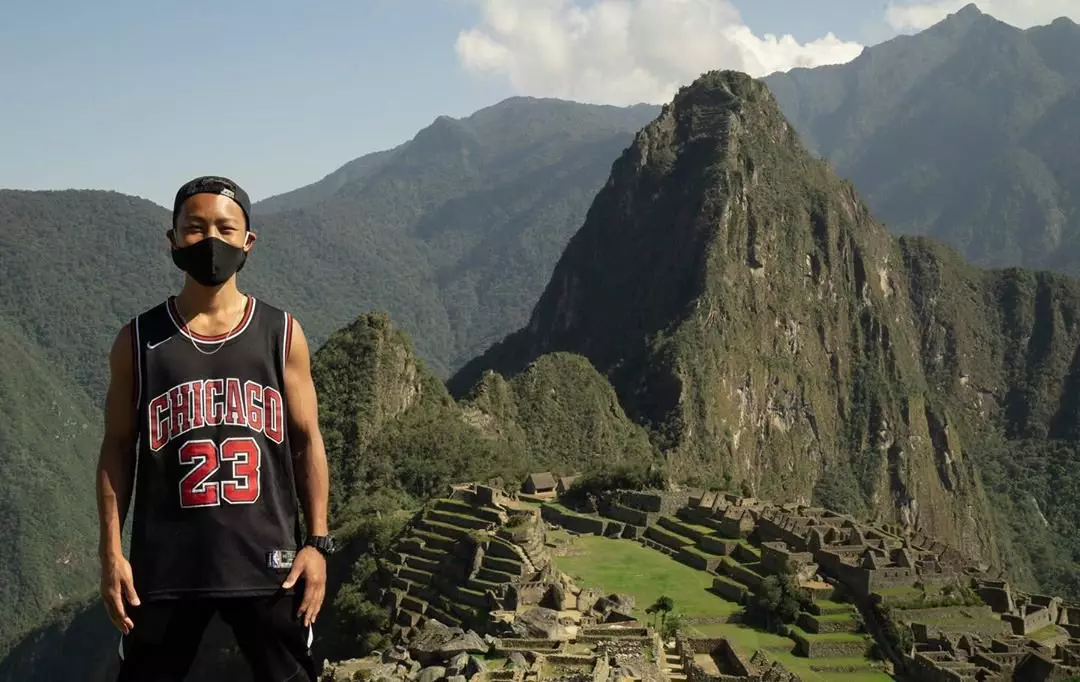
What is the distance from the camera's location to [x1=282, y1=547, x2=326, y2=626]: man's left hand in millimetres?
5598

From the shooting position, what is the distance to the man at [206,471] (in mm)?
5430

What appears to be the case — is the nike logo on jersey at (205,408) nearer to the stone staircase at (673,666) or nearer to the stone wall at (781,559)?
the stone staircase at (673,666)

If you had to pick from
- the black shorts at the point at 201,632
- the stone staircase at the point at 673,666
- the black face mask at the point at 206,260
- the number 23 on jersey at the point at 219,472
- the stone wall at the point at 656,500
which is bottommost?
the stone wall at the point at 656,500

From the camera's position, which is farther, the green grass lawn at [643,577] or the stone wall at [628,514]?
the stone wall at [628,514]

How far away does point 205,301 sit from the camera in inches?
223

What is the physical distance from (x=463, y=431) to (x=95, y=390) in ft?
255

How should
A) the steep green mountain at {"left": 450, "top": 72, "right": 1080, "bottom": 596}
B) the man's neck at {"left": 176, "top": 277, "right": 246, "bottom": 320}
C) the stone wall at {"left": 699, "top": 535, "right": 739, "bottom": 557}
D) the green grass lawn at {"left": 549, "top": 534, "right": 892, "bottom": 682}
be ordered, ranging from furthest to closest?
the steep green mountain at {"left": 450, "top": 72, "right": 1080, "bottom": 596} < the stone wall at {"left": 699, "top": 535, "right": 739, "bottom": 557} < the green grass lawn at {"left": 549, "top": 534, "right": 892, "bottom": 682} < the man's neck at {"left": 176, "top": 277, "right": 246, "bottom": 320}

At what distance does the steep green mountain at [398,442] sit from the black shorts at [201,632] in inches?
1330

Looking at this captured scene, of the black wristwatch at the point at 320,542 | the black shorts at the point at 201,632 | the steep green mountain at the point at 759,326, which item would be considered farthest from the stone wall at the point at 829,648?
the steep green mountain at the point at 759,326

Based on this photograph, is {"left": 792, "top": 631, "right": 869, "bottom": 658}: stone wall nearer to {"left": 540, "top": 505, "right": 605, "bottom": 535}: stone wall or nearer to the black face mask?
{"left": 540, "top": 505, "right": 605, "bottom": 535}: stone wall

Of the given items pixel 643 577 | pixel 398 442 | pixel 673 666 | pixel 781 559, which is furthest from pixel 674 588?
pixel 398 442

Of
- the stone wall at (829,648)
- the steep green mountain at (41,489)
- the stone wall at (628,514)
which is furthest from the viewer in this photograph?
the steep green mountain at (41,489)

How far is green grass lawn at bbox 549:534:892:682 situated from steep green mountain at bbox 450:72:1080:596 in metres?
48.8

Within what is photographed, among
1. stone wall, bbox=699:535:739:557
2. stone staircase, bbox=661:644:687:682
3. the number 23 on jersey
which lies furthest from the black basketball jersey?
stone wall, bbox=699:535:739:557
